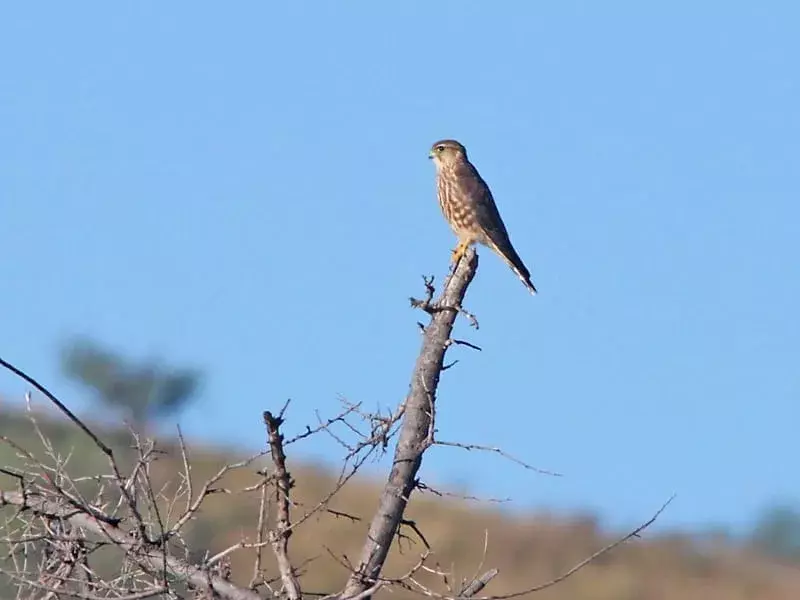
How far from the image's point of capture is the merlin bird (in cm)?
781

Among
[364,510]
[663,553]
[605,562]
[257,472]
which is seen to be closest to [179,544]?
[257,472]

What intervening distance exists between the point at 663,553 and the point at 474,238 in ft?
70.9

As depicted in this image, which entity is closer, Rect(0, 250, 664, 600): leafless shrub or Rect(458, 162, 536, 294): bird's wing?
Rect(0, 250, 664, 600): leafless shrub


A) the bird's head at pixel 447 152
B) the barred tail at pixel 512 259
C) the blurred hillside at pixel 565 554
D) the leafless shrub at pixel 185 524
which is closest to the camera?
the leafless shrub at pixel 185 524

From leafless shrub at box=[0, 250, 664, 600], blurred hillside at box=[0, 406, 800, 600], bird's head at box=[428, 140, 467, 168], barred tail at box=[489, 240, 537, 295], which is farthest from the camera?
blurred hillside at box=[0, 406, 800, 600]

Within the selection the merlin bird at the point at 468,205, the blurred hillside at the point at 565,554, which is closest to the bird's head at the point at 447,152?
the merlin bird at the point at 468,205

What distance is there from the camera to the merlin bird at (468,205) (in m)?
7.81

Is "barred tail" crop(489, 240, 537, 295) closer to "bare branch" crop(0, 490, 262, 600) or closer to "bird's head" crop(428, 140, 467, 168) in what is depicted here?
"bird's head" crop(428, 140, 467, 168)

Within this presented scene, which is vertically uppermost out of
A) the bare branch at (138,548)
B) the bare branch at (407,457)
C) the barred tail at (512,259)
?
the barred tail at (512,259)

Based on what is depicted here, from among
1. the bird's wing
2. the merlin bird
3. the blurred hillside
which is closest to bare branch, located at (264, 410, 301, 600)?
the merlin bird

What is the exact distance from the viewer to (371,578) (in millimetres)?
4066

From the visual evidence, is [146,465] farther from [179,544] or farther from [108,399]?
[108,399]

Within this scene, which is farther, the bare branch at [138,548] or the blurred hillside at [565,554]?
the blurred hillside at [565,554]

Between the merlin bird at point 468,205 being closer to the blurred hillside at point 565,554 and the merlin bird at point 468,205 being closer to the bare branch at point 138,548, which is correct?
the bare branch at point 138,548
